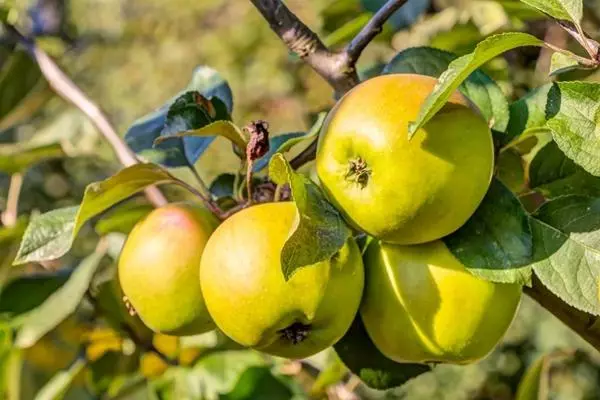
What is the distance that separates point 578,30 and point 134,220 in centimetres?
52

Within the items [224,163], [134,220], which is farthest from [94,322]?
[224,163]

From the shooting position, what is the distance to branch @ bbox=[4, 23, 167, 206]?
1019mm

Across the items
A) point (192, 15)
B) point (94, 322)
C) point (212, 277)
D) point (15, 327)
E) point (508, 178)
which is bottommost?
point (192, 15)

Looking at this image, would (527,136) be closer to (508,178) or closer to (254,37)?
(508,178)

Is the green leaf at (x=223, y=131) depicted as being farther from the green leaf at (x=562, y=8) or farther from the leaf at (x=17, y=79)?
the leaf at (x=17, y=79)

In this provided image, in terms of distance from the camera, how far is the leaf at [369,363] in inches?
27.4

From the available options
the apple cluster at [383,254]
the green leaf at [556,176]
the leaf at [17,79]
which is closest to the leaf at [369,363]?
the apple cluster at [383,254]

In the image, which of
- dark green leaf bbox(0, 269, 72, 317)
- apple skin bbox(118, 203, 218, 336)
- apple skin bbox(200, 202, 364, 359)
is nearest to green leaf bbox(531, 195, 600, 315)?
apple skin bbox(200, 202, 364, 359)

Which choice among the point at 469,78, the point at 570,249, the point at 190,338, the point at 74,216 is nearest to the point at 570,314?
the point at 570,249

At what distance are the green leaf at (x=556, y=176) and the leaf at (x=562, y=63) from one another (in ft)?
0.39

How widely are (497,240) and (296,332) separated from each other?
Answer: 0.45 ft

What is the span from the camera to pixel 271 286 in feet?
1.89

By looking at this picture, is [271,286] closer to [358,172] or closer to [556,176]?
[358,172]

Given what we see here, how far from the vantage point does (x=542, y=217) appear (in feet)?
2.03
